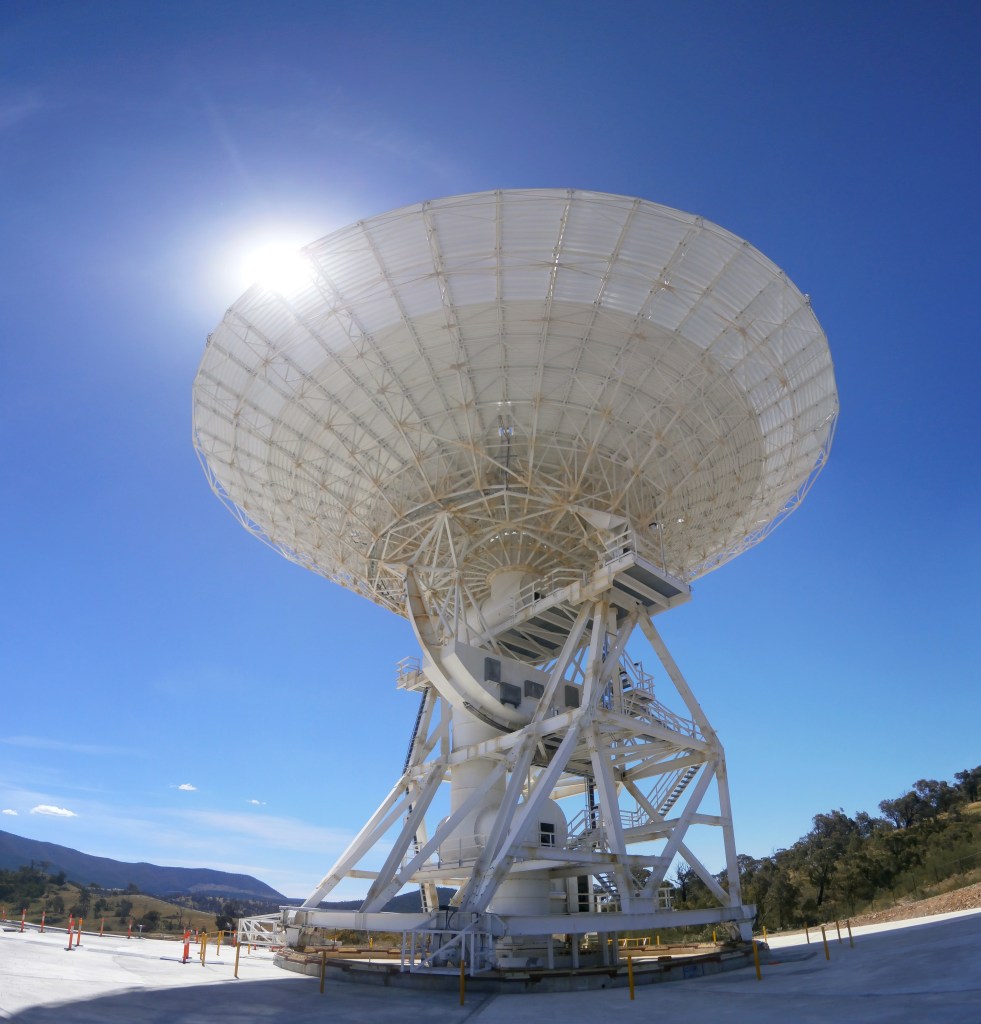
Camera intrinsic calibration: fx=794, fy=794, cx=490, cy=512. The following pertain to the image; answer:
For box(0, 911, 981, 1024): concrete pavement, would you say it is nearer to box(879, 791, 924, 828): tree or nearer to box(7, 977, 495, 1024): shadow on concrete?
box(7, 977, 495, 1024): shadow on concrete

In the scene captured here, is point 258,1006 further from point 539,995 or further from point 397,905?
point 397,905

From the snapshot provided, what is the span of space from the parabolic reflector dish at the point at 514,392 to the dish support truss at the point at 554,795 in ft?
8.82

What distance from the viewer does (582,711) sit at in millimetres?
21734

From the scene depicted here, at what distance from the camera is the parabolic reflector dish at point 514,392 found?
62.8 feet

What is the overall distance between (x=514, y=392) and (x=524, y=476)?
2.79 metres

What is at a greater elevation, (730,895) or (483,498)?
(483,498)

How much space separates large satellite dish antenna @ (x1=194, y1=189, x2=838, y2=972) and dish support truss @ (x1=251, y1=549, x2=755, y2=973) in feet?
0.31

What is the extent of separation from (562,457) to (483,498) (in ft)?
8.86

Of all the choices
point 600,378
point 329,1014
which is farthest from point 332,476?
point 329,1014

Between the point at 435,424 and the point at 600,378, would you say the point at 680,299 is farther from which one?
the point at 435,424

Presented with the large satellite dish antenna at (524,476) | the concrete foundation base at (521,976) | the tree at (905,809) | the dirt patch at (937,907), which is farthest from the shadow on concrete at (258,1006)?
the tree at (905,809)

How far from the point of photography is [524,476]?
24250mm

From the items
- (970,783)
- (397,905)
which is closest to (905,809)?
(970,783)

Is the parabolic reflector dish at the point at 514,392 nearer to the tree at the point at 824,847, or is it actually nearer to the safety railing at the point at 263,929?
the safety railing at the point at 263,929
